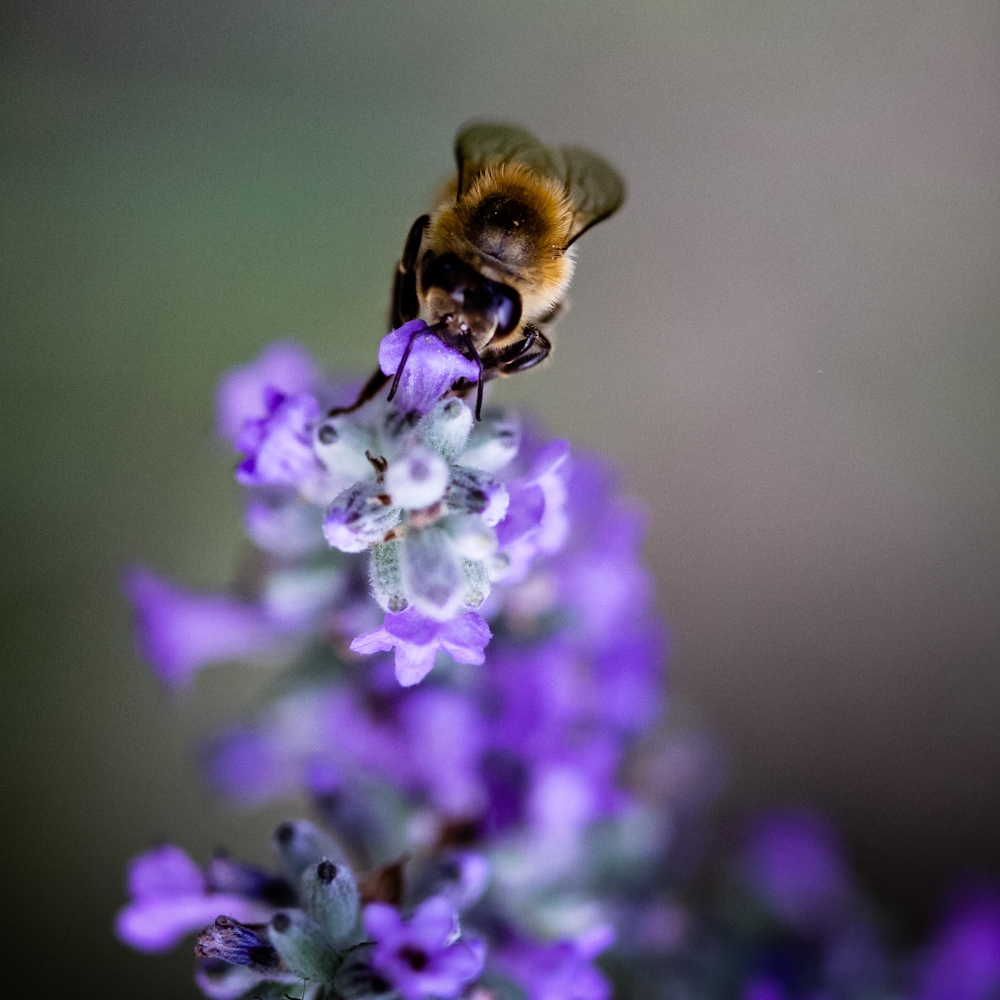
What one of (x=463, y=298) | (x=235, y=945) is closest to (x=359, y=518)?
(x=463, y=298)

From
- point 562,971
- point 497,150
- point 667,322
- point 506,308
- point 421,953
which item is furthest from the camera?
point 667,322

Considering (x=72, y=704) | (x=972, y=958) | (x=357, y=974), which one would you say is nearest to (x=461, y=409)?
(x=357, y=974)

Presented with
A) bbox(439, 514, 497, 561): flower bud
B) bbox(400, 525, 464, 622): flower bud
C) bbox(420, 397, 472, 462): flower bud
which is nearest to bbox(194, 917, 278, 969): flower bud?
bbox(400, 525, 464, 622): flower bud

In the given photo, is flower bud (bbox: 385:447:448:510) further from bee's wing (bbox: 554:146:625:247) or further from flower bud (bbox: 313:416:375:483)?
bee's wing (bbox: 554:146:625:247)

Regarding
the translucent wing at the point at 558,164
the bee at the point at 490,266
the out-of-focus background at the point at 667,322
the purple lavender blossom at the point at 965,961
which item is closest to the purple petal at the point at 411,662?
the bee at the point at 490,266

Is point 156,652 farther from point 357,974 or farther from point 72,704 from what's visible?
point 72,704

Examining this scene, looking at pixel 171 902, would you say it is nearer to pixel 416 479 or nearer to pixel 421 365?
pixel 416 479

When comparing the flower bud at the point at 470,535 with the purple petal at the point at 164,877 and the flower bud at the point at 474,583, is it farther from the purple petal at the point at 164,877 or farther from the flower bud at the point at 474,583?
the purple petal at the point at 164,877
